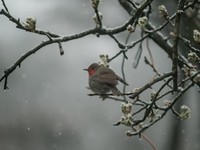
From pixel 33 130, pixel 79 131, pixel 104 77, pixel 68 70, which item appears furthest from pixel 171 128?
pixel 104 77

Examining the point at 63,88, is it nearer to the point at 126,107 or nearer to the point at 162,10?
the point at 162,10

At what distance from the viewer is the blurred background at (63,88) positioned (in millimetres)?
21094

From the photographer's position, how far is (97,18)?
564 centimetres

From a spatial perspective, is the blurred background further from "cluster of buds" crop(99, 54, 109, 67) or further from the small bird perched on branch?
"cluster of buds" crop(99, 54, 109, 67)

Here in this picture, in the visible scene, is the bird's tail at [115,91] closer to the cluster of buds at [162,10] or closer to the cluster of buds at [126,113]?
the cluster of buds at [126,113]

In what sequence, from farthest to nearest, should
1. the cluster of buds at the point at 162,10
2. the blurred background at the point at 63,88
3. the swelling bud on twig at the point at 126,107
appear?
the blurred background at the point at 63,88
the cluster of buds at the point at 162,10
the swelling bud on twig at the point at 126,107

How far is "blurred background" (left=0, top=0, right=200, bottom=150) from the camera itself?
2109cm

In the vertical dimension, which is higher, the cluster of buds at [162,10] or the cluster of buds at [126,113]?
the cluster of buds at [162,10]

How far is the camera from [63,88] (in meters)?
24.5

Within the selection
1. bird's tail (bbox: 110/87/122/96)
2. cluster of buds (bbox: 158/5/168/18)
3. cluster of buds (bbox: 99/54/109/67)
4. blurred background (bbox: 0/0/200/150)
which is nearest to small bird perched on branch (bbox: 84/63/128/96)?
bird's tail (bbox: 110/87/122/96)

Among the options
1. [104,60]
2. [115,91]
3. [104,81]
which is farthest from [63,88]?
[104,60]

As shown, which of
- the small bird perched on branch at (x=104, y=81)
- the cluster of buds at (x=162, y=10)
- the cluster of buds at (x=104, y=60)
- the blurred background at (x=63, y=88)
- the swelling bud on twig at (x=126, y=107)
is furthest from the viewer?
the blurred background at (x=63, y=88)

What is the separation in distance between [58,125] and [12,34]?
460 cm

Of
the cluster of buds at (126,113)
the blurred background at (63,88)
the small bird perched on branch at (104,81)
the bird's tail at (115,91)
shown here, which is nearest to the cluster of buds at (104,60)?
the bird's tail at (115,91)
